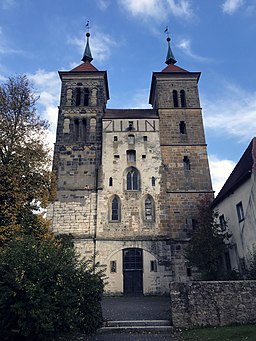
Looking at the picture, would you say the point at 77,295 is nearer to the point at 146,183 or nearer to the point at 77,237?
the point at 77,237

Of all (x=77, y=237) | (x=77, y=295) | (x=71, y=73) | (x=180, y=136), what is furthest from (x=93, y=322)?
(x=71, y=73)

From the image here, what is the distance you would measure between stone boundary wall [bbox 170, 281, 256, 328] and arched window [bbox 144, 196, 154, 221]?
11.1 meters

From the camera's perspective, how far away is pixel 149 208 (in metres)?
22.1

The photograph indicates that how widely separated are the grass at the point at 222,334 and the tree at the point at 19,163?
8965mm

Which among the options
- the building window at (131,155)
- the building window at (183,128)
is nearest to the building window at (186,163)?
the building window at (183,128)

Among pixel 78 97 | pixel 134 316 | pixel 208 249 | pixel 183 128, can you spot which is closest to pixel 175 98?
pixel 183 128

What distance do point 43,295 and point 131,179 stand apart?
1602 centimetres

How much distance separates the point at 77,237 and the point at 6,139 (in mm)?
8865

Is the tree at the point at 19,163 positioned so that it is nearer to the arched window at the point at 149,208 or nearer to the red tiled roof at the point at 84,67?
the arched window at the point at 149,208

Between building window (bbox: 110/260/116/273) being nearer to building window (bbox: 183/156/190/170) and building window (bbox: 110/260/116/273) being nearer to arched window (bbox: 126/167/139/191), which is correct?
arched window (bbox: 126/167/139/191)

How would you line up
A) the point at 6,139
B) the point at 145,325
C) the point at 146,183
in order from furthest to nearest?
1. the point at 146,183
2. the point at 6,139
3. the point at 145,325

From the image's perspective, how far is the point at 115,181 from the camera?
22828 mm

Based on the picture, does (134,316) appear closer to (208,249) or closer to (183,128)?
(208,249)

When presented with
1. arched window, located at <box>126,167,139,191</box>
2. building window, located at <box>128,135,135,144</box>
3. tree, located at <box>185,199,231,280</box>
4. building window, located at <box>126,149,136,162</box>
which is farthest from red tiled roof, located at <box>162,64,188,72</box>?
tree, located at <box>185,199,231,280</box>
